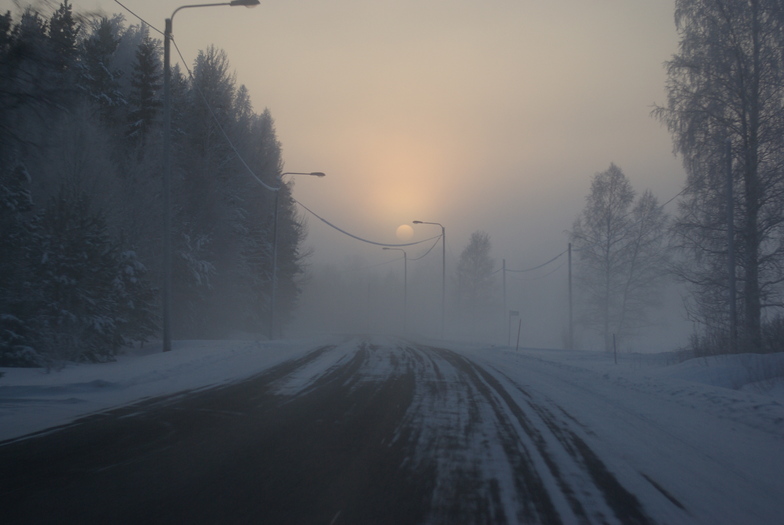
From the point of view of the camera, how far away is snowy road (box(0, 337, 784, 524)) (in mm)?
4484

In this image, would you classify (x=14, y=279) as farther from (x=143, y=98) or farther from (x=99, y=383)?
(x=143, y=98)

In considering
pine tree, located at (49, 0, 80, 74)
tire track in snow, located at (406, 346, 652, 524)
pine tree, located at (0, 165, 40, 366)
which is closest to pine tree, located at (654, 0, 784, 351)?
→ tire track in snow, located at (406, 346, 652, 524)

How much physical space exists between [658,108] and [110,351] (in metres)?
22.1

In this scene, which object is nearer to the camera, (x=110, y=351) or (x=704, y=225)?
(x=110, y=351)

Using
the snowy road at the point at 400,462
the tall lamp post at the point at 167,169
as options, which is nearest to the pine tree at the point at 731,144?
the snowy road at the point at 400,462

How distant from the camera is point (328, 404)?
30.5ft

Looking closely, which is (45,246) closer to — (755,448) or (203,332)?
(755,448)

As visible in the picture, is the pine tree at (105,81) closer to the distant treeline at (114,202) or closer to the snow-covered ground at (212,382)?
the distant treeline at (114,202)

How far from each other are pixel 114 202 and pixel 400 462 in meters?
21.5

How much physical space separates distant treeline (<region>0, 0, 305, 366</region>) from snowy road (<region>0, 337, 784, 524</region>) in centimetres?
487

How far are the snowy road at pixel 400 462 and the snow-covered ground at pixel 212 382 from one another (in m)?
0.34

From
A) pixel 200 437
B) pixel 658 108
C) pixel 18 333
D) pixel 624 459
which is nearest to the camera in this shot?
pixel 624 459

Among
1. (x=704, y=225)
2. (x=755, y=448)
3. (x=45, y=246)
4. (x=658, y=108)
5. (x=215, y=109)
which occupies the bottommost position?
(x=755, y=448)

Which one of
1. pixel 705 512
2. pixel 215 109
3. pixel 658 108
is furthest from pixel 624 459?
pixel 215 109
